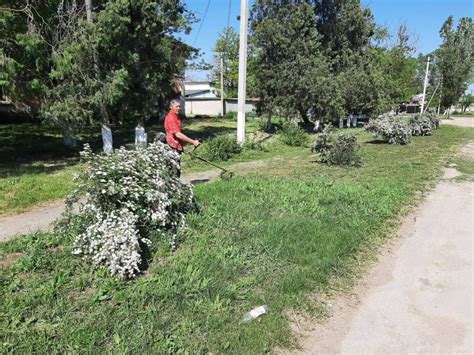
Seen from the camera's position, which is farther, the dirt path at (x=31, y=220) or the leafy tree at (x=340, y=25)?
the leafy tree at (x=340, y=25)

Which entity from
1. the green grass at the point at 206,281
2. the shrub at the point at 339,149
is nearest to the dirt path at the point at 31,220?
the green grass at the point at 206,281

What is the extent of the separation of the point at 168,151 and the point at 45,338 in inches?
104

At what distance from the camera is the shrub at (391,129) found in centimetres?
1536

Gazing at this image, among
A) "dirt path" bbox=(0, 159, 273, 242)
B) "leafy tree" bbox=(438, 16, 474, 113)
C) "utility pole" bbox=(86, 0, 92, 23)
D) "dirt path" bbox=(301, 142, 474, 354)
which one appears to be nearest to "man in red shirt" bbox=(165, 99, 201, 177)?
"dirt path" bbox=(0, 159, 273, 242)

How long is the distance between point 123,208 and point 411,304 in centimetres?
295

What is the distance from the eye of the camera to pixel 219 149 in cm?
1156

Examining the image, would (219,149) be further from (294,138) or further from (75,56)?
(294,138)

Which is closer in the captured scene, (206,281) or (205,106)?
(206,281)

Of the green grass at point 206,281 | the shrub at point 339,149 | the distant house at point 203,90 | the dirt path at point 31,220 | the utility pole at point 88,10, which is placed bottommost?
the dirt path at point 31,220

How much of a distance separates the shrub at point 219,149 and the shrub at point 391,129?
710 centimetres

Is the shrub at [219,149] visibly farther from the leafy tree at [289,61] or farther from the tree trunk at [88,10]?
the leafy tree at [289,61]

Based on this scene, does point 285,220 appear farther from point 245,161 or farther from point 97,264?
point 245,161

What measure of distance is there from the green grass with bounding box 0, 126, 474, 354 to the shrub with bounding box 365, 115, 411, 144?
32.7 feet

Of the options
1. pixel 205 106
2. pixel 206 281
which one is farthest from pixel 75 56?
pixel 205 106
